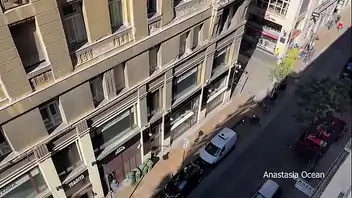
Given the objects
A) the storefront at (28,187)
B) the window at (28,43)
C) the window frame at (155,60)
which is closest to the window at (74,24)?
the window at (28,43)

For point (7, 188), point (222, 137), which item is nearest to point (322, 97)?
point (222, 137)

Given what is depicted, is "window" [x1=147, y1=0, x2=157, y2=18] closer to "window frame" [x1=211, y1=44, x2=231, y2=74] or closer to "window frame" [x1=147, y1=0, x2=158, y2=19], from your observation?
"window frame" [x1=147, y1=0, x2=158, y2=19]

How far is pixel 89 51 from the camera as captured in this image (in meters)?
21.4

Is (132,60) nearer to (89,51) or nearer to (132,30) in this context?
(132,30)

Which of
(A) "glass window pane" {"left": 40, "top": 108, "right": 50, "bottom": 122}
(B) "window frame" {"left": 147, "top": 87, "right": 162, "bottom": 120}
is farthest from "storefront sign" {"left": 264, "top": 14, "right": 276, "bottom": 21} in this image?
(A) "glass window pane" {"left": 40, "top": 108, "right": 50, "bottom": 122}

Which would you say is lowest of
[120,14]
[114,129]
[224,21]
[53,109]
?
[114,129]

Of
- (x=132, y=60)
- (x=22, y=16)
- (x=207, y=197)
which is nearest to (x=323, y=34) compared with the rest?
(x=207, y=197)

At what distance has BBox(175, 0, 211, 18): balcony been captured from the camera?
2619 centimetres

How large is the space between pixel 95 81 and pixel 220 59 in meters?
16.5

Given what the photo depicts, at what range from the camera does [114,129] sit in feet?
90.4

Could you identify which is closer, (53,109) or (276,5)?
(53,109)

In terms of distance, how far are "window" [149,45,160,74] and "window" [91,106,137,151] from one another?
145 inches

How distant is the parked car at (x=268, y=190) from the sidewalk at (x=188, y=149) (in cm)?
800

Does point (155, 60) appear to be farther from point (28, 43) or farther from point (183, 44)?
point (28, 43)
